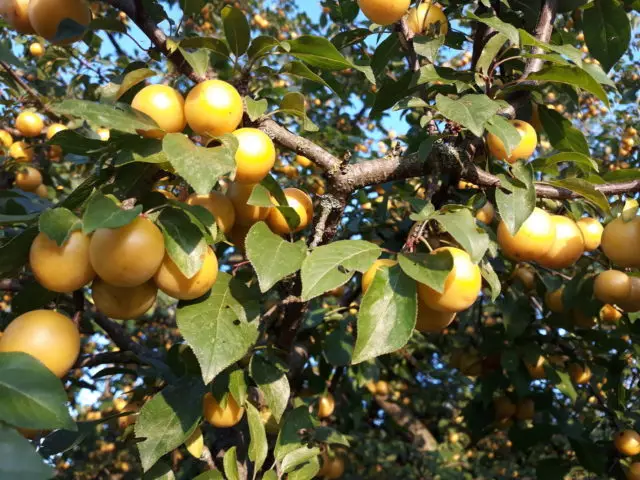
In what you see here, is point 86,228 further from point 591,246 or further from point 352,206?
point 352,206

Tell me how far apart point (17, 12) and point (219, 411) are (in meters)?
0.98

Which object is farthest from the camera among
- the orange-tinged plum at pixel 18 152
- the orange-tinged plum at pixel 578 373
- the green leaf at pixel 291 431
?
the orange-tinged plum at pixel 18 152

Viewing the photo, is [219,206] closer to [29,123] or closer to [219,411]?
[219,411]

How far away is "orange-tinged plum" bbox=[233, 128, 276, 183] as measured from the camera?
3.06 ft

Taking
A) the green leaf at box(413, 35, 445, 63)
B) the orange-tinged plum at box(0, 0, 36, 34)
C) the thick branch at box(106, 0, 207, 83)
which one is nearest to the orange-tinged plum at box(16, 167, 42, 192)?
the orange-tinged plum at box(0, 0, 36, 34)

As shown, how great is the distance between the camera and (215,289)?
3.36 ft

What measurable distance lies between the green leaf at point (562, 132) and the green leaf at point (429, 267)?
0.72m

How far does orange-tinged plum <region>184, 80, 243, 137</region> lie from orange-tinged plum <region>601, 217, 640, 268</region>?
2.92 feet

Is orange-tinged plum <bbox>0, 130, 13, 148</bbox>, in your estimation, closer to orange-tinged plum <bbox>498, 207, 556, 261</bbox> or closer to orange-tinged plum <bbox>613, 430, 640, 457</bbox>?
orange-tinged plum <bbox>498, 207, 556, 261</bbox>

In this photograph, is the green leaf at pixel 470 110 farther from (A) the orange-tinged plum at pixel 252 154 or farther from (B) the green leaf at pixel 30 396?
(B) the green leaf at pixel 30 396

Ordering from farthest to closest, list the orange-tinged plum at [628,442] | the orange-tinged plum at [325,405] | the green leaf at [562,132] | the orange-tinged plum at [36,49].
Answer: the orange-tinged plum at [36,49] < the orange-tinged plum at [325,405] < the orange-tinged plum at [628,442] < the green leaf at [562,132]

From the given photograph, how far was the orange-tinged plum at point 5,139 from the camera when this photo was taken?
279 cm

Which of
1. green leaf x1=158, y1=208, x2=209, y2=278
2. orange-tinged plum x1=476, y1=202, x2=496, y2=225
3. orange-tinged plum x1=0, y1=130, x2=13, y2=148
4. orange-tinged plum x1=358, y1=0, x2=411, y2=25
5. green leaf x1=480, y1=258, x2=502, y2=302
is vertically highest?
orange-tinged plum x1=358, y1=0, x2=411, y2=25

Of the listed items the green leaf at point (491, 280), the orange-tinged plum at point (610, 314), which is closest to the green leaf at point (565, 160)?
the green leaf at point (491, 280)
